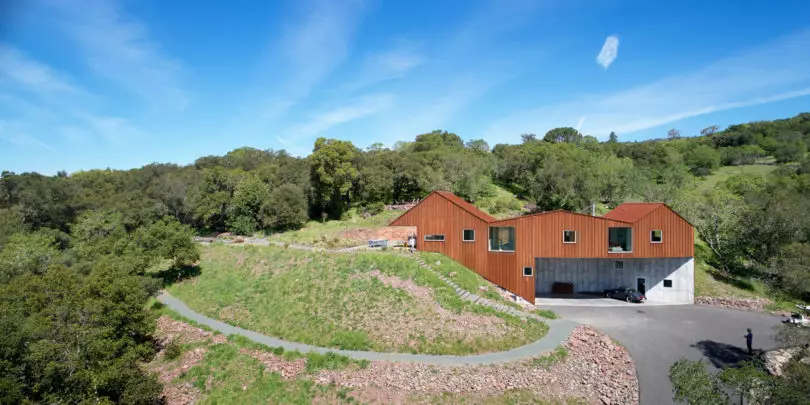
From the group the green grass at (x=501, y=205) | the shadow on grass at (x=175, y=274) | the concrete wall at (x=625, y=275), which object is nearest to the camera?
the concrete wall at (x=625, y=275)

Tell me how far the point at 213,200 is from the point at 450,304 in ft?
126

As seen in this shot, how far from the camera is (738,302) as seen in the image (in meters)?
25.1

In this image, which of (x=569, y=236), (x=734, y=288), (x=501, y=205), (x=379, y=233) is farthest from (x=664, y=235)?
(x=379, y=233)

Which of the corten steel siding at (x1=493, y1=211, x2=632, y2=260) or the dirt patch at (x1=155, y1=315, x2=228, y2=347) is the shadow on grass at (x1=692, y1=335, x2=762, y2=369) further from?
the dirt patch at (x1=155, y1=315, x2=228, y2=347)

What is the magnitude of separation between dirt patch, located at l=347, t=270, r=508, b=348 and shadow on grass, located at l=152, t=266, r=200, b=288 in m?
17.6

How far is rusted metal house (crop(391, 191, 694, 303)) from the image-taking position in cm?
2466

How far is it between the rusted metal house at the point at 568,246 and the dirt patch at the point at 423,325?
6.56 m

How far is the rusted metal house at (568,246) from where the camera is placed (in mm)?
24656

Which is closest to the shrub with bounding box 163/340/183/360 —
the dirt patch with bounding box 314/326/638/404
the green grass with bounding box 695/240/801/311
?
the dirt patch with bounding box 314/326/638/404

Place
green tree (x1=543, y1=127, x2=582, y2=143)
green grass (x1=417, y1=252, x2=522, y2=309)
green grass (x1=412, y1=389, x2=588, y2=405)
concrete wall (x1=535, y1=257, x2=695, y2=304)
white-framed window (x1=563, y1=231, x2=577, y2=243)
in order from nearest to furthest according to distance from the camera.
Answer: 1. green grass (x1=412, y1=389, x2=588, y2=405)
2. green grass (x1=417, y1=252, x2=522, y2=309)
3. white-framed window (x1=563, y1=231, x2=577, y2=243)
4. concrete wall (x1=535, y1=257, x2=695, y2=304)
5. green tree (x1=543, y1=127, x2=582, y2=143)

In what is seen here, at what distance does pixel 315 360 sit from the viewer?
16422 mm

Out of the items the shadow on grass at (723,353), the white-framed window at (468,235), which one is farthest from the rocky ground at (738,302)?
the white-framed window at (468,235)

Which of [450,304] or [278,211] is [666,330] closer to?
[450,304]

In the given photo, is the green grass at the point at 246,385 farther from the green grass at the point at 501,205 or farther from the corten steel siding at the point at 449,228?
the green grass at the point at 501,205
